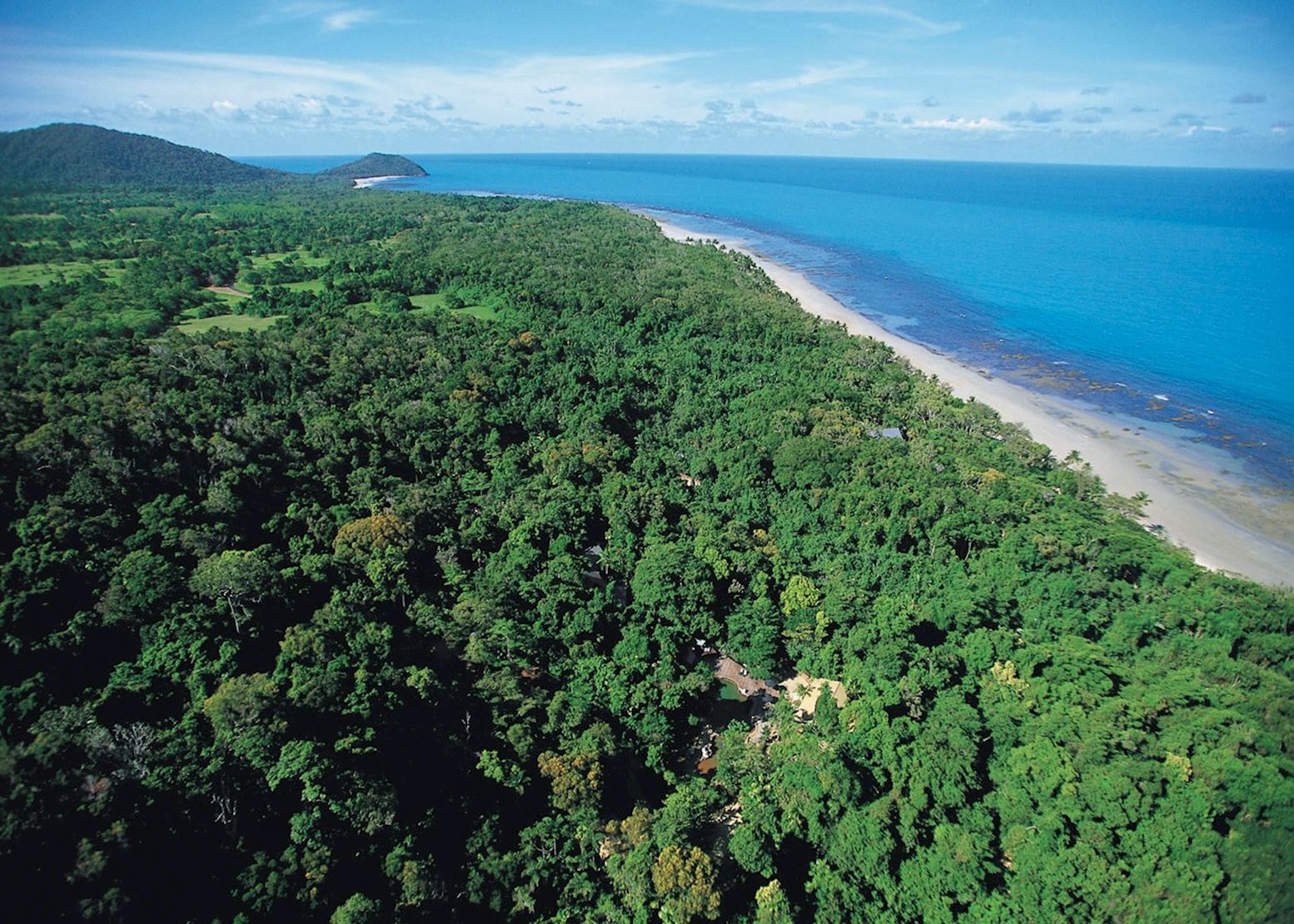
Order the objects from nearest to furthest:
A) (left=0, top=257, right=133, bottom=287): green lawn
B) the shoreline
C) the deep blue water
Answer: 1. the shoreline
2. (left=0, top=257, right=133, bottom=287): green lawn
3. the deep blue water

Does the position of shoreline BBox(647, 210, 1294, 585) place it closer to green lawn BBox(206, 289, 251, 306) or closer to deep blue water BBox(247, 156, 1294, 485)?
deep blue water BBox(247, 156, 1294, 485)

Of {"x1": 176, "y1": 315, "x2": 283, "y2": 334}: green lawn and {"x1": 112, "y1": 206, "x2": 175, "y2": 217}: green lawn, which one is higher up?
{"x1": 112, "y1": 206, "x2": 175, "y2": 217}: green lawn

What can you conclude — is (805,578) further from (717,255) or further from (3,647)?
(717,255)

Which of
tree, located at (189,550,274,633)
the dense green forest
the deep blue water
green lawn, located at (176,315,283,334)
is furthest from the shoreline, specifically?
green lawn, located at (176,315,283,334)

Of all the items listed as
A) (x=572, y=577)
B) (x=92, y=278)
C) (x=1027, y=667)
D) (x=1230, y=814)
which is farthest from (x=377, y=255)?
(x=1230, y=814)

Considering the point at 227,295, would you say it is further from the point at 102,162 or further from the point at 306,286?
the point at 102,162

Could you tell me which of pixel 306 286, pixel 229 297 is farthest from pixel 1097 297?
pixel 229 297
